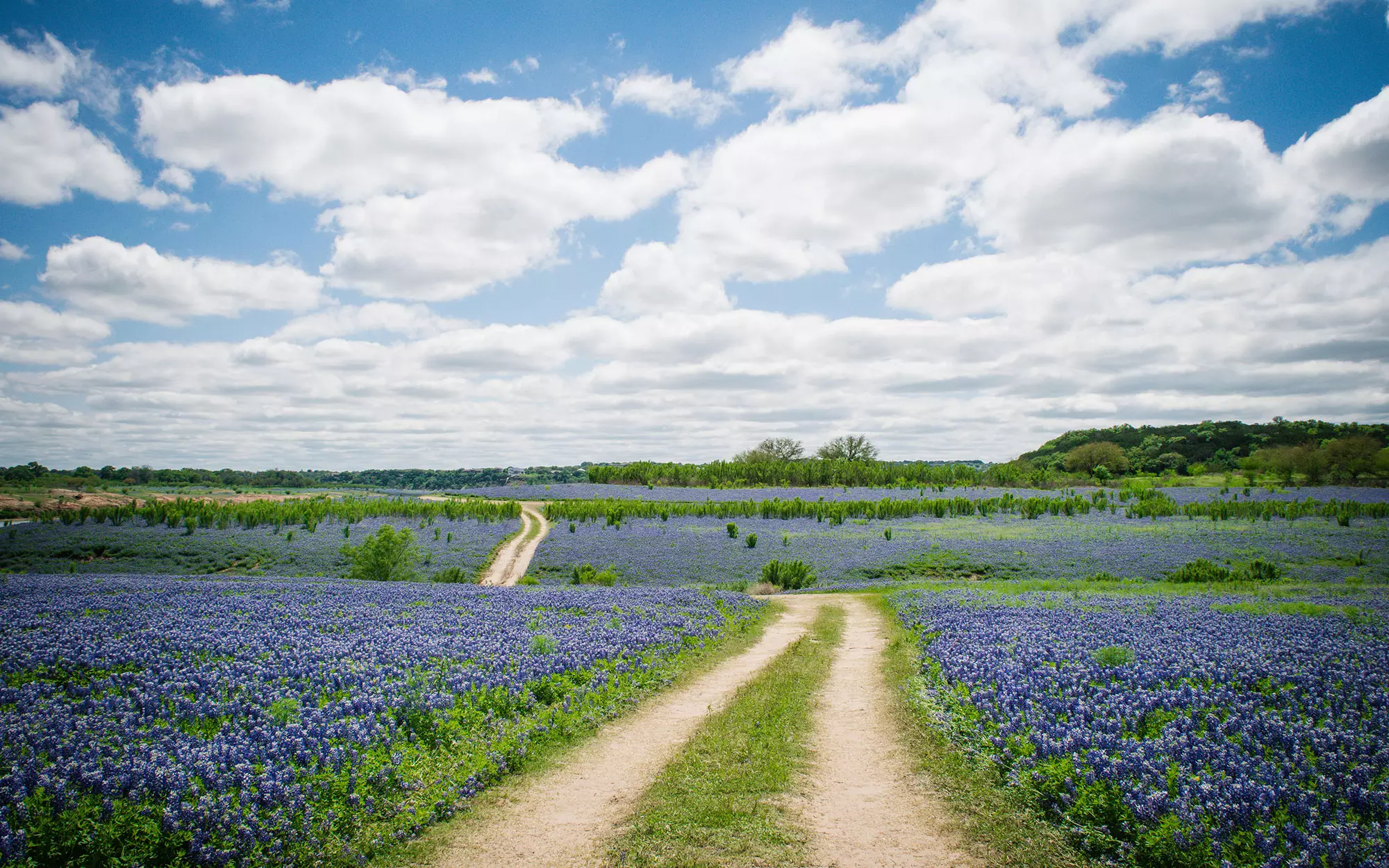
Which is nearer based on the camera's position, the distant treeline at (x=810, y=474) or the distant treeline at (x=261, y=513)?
the distant treeline at (x=261, y=513)

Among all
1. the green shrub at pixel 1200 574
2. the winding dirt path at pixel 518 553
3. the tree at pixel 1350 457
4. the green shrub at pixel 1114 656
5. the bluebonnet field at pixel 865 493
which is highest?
the tree at pixel 1350 457

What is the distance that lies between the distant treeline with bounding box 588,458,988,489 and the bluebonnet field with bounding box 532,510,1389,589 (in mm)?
52151

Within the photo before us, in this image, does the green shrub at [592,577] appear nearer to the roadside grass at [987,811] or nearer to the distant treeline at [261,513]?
the roadside grass at [987,811]

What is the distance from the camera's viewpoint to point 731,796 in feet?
21.9

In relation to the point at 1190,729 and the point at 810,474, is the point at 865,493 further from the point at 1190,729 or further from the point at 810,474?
the point at 1190,729

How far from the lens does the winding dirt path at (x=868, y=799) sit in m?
5.66

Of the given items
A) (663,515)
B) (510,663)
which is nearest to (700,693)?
(510,663)

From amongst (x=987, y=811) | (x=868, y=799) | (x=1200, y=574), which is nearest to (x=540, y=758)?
(x=868, y=799)

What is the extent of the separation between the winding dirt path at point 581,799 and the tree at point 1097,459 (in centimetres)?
12600

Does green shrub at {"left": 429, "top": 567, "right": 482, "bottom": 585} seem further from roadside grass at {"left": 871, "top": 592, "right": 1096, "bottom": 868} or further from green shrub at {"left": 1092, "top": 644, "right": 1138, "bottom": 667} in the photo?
green shrub at {"left": 1092, "top": 644, "right": 1138, "bottom": 667}

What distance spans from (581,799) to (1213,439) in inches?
5811

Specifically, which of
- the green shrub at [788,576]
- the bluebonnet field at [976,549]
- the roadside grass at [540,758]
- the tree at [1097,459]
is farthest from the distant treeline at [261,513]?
the tree at [1097,459]

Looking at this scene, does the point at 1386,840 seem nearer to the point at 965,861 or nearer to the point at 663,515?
the point at 965,861

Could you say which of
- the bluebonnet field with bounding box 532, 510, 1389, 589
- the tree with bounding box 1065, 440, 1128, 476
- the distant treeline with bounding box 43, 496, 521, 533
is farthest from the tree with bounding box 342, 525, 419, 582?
the tree with bounding box 1065, 440, 1128, 476
